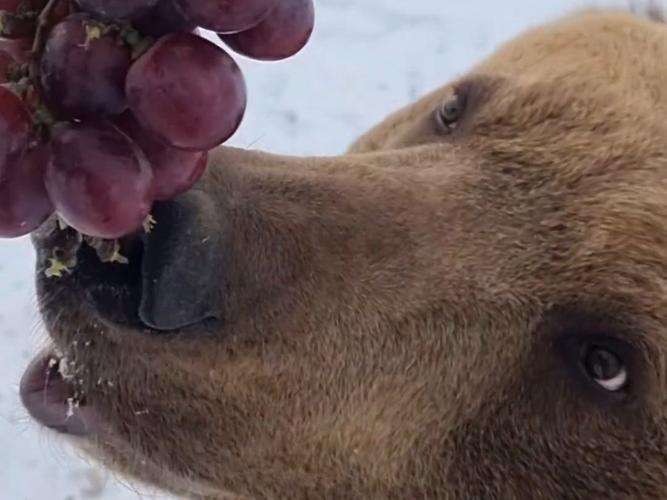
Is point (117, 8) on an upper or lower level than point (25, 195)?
upper

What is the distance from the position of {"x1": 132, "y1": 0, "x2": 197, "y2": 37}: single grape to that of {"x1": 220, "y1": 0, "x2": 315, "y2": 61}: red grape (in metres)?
0.09

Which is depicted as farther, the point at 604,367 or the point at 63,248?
the point at 604,367

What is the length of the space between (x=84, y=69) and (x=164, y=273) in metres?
0.60

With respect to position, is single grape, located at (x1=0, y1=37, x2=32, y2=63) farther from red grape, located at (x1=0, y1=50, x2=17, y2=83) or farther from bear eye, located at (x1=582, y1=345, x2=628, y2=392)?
bear eye, located at (x1=582, y1=345, x2=628, y2=392)

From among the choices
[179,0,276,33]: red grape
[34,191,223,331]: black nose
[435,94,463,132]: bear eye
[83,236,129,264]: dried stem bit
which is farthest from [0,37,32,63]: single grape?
[435,94,463,132]: bear eye

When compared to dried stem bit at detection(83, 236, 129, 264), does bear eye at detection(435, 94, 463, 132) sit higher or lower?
lower

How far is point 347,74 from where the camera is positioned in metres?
5.43

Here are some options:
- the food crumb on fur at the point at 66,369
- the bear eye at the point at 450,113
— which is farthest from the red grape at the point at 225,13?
the bear eye at the point at 450,113

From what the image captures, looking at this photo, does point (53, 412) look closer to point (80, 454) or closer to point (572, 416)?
point (80, 454)

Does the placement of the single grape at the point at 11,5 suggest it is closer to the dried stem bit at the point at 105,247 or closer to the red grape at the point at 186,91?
the red grape at the point at 186,91

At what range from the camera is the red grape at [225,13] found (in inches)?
40.5

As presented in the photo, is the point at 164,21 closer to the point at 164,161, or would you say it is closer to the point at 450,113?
the point at 164,161

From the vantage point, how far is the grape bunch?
1039 millimetres

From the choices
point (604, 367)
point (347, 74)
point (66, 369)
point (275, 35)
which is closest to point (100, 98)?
point (275, 35)
